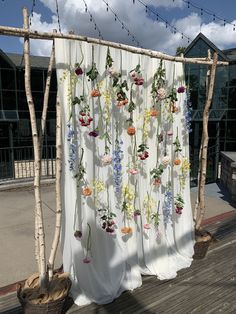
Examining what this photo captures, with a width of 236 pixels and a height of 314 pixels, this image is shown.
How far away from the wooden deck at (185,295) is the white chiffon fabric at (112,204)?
0.40 ft

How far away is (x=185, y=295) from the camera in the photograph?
3.56m

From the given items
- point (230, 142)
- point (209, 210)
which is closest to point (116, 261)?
point (209, 210)

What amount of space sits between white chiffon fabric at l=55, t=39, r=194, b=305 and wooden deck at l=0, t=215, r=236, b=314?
121 millimetres

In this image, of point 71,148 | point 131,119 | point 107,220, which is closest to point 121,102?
point 131,119

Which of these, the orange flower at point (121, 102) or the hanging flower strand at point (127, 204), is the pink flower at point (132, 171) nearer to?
the hanging flower strand at point (127, 204)

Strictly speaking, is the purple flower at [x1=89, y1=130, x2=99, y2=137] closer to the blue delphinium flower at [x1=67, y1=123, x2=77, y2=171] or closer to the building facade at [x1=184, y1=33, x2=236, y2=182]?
the blue delphinium flower at [x1=67, y1=123, x2=77, y2=171]

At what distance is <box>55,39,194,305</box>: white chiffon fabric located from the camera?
3246 mm

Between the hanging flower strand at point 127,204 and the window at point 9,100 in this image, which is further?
the window at point 9,100

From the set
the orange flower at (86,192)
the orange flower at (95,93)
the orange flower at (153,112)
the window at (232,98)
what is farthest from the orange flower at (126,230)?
the window at (232,98)

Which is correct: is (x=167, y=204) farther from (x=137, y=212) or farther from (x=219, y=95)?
(x=219, y=95)

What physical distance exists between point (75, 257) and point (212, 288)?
175cm

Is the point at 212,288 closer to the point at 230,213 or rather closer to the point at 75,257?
the point at 75,257

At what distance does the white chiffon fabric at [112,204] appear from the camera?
325 cm

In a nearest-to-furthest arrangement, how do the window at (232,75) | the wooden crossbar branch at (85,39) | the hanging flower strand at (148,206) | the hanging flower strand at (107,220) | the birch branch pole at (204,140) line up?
the wooden crossbar branch at (85,39), the hanging flower strand at (107,220), the hanging flower strand at (148,206), the birch branch pole at (204,140), the window at (232,75)
